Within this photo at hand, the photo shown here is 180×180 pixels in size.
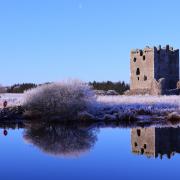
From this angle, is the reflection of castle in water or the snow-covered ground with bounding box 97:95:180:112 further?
the snow-covered ground with bounding box 97:95:180:112

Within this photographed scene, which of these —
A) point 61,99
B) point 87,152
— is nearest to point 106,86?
point 61,99

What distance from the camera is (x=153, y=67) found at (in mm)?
64125

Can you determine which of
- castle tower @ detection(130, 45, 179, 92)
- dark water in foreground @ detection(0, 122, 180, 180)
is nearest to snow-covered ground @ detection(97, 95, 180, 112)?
dark water in foreground @ detection(0, 122, 180, 180)

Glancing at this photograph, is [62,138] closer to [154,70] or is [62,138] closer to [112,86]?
[154,70]

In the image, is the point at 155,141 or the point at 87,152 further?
the point at 155,141

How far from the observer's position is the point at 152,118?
126ft

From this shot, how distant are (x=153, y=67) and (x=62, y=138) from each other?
128ft

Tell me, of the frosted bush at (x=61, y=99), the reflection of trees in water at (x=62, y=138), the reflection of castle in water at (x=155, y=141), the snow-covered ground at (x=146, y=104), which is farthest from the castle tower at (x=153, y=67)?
the reflection of castle in water at (x=155, y=141)

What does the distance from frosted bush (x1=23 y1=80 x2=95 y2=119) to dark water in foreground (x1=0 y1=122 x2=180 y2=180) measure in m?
5.40

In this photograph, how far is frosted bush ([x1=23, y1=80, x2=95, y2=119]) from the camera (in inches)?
1526

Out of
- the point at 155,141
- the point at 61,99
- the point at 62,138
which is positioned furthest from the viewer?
the point at 61,99

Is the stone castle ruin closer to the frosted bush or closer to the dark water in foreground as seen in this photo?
the frosted bush

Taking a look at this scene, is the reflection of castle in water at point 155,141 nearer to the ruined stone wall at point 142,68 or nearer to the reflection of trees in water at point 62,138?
the reflection of trees in water at point 62,138

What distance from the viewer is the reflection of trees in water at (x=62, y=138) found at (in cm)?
2281
